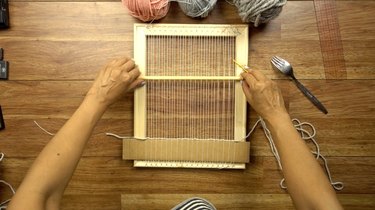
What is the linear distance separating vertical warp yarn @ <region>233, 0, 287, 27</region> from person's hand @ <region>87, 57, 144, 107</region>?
1.21 feet

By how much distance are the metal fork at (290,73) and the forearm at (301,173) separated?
19cm

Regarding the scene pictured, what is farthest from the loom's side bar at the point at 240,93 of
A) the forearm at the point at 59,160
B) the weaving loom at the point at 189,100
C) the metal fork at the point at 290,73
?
the forearm at the point at 59,160

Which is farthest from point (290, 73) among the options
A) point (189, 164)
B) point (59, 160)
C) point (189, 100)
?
point (59, 160)

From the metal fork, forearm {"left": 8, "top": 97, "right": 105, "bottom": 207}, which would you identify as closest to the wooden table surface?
the metal fork

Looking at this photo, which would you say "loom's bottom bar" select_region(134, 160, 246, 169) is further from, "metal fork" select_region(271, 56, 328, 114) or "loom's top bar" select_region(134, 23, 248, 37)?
"loom's top bar" select_region(134, 23, 248, 37)

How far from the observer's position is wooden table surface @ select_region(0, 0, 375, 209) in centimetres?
123

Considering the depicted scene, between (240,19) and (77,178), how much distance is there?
75cm

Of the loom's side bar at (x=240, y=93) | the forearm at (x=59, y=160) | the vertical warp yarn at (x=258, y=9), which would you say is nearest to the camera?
the forearm at (x=59, y=160)

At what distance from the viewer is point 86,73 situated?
1231mm

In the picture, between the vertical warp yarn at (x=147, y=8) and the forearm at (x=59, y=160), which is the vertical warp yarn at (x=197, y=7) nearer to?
the vertical warp yarn at (x=147, y=8)

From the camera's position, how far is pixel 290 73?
1205 mm

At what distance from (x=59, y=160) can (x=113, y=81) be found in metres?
0.29

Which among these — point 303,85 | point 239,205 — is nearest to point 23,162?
point 239,205

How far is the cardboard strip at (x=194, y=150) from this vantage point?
1194 mm
